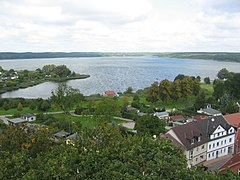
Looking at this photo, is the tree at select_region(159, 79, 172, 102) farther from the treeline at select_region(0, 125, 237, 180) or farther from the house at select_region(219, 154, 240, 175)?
the treeline at select_region(0, 125, 237, 180)

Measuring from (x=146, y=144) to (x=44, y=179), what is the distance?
426cm

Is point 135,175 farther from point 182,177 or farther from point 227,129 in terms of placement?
point 227,129

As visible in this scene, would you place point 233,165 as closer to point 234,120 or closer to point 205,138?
point 205,138

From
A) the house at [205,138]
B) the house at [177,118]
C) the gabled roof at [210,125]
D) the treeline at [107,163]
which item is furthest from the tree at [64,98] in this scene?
the treeline at [107,163]

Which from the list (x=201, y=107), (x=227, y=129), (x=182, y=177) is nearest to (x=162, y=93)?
(x=201, y=107)

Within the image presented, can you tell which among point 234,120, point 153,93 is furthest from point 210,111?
point 234,120

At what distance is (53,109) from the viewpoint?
45.3 metres

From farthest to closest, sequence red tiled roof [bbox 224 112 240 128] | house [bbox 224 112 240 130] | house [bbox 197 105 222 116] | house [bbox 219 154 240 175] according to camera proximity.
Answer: house [bbox 197 105 222 116]
red tiled roof [bbox 224 112 240 128]
house [bbox 224 112 240 130]
house [bbox 219 154 240 175]

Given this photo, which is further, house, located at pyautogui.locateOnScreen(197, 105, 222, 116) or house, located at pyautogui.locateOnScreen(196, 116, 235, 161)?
house, located at pyautogui.locateOnScreen(197, 105, 222, 116)

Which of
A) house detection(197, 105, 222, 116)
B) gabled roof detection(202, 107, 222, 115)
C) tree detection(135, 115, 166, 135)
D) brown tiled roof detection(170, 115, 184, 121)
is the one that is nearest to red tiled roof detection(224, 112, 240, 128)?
tree detection(135, 115, 166, 135)

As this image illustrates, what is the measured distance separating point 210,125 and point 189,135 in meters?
3.21

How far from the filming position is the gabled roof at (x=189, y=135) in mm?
23109

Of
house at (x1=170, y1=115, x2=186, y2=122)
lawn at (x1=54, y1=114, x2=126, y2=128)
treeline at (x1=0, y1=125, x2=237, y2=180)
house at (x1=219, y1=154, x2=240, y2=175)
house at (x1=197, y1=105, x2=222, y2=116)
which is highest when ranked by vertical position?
treeline at (x1=0, y1=125, x2=237, y2=180)

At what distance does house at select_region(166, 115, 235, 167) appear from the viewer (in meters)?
23.3
